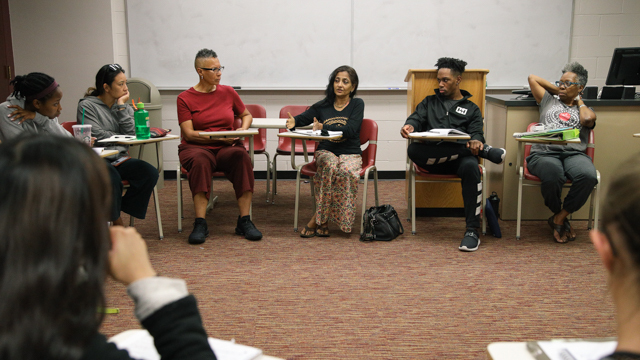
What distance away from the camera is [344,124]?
3.76 meters

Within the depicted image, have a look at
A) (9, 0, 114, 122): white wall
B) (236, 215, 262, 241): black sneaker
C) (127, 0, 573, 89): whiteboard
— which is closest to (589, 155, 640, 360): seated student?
(236, 215, 262, 241): black sneaker

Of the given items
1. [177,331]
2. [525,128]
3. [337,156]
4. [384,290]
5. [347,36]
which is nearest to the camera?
[177,331]

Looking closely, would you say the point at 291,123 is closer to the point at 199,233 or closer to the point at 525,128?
the point at 199,233

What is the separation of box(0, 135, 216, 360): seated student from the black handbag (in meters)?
2.97

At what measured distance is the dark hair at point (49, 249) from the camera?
546 millimetres

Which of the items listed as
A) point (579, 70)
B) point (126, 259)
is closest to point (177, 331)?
point (126, 259)

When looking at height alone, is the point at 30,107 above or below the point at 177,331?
above

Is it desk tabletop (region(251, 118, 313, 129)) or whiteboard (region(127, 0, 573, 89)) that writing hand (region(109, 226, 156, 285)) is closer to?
desk tabletop (region(251, 118, 313, 129))

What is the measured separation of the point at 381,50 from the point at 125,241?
16.2 feet

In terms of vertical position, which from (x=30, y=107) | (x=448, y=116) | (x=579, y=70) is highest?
(x=579, y=70)

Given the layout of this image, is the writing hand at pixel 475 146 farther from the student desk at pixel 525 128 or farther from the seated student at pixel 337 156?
the seated student at pixel 337 156

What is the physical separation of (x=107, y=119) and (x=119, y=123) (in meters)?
0.09

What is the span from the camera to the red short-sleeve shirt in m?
3.72

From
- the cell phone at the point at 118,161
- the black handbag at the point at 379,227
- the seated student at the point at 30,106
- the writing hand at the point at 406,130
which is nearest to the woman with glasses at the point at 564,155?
the writing hand at the point at 406,130
